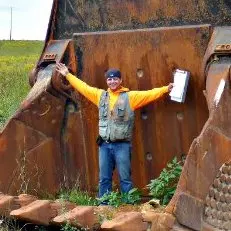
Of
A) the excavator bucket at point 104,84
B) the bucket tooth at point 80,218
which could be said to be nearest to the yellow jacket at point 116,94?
the excavator bucket at point 104,84

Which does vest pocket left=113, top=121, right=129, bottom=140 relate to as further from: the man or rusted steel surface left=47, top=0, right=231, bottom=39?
rusted steel surface left=47, top=0, right=231, bottom=39

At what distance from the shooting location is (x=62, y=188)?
740 centimetres

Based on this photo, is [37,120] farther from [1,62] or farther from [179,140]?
[1,62]

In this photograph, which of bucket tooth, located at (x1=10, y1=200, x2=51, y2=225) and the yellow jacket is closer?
bucket tooth, located at (x1=10, y1=200, x2=51, y2=225)

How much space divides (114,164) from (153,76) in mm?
851

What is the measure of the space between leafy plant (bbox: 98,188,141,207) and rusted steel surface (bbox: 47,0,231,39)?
1.42 metres

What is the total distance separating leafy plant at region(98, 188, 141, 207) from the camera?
668 cm

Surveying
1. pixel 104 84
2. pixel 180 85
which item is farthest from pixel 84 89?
pixel 180 85

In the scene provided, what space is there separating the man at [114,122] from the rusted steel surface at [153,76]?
6.4 inches

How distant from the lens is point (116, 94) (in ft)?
22.8

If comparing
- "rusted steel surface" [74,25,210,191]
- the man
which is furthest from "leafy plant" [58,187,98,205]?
"rusted steel surface" [74,25,210,191]

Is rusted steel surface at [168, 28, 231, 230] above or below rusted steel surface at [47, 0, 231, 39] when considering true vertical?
below

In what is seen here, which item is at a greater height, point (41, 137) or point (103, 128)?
point (103, 128)

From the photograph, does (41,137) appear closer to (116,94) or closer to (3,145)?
(3,145)
